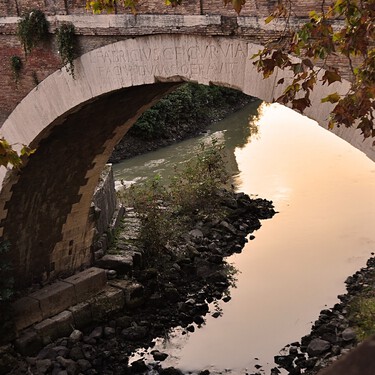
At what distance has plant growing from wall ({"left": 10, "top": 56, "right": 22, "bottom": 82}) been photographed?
5348mm

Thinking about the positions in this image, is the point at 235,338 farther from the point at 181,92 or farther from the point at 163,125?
the point at 181,92

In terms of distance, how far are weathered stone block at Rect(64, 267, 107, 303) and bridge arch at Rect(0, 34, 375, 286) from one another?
188 millimetres

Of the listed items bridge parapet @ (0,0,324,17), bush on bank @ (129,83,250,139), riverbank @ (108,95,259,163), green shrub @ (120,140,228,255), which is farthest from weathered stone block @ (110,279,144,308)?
bush on bank @ (129,83,250,139)

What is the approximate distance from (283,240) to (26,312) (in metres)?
4.50

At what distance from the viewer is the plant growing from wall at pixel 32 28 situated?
16.9 feet

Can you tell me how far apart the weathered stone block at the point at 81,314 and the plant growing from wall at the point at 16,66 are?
2.68 m

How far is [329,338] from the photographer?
6.32 m

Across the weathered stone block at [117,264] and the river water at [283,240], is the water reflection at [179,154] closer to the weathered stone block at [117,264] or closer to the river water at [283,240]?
the river water at [283,240]

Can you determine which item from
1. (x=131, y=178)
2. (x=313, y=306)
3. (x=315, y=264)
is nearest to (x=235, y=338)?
(x=313, y=306)

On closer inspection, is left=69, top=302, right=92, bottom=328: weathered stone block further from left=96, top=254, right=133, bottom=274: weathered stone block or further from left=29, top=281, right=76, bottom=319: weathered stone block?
left=96, top=254, right=133, bottom=274: weathered stone block

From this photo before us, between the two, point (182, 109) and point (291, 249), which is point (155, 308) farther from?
point (182, 109)

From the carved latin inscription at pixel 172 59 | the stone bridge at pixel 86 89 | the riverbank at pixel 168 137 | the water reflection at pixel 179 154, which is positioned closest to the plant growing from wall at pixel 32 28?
the stone bridge at pixel 86 89

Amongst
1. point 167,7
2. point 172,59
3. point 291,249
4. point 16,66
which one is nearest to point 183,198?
point 291,249

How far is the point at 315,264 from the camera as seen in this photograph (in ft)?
27.9
